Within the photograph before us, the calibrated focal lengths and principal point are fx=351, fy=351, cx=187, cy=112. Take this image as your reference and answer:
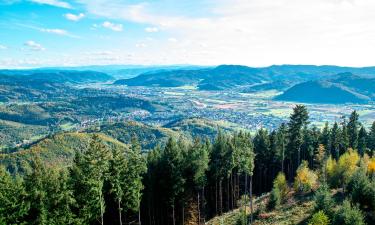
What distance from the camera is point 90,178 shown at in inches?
1810

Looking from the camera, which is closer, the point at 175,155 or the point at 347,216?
the point at 347,216

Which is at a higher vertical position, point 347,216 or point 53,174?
point 53,174

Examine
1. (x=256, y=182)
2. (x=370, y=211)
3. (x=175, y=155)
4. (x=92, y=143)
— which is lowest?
(x=256, y=182)

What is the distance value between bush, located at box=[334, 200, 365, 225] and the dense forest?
0.11 m

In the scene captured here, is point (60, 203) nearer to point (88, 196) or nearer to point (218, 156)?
point (88, 196)

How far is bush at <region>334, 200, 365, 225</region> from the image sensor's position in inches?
1518

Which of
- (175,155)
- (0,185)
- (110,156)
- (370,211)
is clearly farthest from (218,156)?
(0,185)

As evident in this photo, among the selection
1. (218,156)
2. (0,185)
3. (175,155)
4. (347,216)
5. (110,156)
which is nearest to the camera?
(347,216)

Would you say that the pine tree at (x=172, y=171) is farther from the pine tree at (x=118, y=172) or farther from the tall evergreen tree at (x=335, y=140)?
the tall evergreen tree at (x=335, y=140)

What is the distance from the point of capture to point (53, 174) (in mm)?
42500

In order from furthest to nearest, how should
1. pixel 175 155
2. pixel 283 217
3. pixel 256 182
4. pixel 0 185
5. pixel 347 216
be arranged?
pixel 256 182, pixel 175 155, pixel 283 217, pixel 0 185, pixel 347 216

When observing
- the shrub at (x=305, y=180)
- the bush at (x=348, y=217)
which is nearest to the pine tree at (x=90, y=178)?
the bush at (x=348, y=217)

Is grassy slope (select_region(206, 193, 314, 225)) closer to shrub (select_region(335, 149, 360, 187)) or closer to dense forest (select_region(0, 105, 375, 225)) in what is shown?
dense forest (select_region(0, 105, 375, 225))

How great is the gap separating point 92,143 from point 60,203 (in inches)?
328
